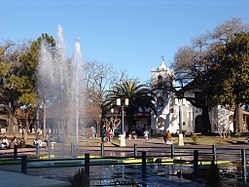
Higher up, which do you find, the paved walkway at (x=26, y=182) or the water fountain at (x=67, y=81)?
the water fountain at (x=67, y=81)

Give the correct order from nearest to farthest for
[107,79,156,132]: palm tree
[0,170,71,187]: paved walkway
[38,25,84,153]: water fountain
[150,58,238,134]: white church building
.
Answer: [0,170,71,187]: paved walkway → [38,25,84,153]: water fountain → [107,79,156,132]: palm tree → [150,58,238,134]: white church building

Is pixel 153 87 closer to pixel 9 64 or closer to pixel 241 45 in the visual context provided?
pixel 241 45

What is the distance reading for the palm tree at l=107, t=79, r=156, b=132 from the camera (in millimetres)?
55344

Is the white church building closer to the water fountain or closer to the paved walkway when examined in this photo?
the water fountain

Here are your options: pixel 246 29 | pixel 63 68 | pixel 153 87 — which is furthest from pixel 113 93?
pixel 63 68

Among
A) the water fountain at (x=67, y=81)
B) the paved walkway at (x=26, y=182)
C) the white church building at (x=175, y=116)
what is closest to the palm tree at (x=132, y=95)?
the white church building at (x=175, y=116)

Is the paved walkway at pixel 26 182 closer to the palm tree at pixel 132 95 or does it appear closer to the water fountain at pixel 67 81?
the water fountain at pixel 67 81

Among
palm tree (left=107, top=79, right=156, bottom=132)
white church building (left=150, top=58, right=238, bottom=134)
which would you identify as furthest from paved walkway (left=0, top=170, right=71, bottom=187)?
white church building (left=150, top=58, right=238, bottom=134)

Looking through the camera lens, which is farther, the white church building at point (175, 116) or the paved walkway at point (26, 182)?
the white church building at point (175, 116)

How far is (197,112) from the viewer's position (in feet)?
217

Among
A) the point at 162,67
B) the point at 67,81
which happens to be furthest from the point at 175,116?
the point at 67,81

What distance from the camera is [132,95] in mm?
55281

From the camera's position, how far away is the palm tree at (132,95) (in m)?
55.3

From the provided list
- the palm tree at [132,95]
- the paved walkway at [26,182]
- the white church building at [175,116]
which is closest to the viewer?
the paved walkway at [26,182]
